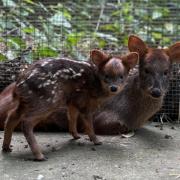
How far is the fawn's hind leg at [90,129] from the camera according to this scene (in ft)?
16.5

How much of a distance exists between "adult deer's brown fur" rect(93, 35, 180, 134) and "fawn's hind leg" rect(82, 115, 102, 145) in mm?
436

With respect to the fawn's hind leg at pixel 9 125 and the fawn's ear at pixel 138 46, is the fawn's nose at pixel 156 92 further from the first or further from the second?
the fawn's hind leg at pixel 9 125

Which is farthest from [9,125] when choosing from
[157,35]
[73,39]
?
[157,35]

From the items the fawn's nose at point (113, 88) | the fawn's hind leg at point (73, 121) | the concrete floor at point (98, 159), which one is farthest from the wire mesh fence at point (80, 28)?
the fawn's nose at point (113, 88)

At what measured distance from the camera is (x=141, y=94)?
5605 millimetres

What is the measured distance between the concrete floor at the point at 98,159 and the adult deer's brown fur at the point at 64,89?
0.50ft

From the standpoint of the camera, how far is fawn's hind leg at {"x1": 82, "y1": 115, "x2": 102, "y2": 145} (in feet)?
16.5

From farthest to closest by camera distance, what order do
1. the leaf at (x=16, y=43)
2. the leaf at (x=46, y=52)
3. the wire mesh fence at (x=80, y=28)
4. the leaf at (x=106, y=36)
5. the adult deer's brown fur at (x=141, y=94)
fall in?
the leaf at (x=106, y=36) < the leaf at (x=16, y=43) < the leaf at (x=46, y=52) < the wire mesh fence at (x=80, y=28) < the adult deer's brown fur at (x=141, y=94)

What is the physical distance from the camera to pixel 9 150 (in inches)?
191

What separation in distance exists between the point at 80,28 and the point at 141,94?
3.47 meters

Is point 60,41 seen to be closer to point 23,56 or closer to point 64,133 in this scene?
point 23,56

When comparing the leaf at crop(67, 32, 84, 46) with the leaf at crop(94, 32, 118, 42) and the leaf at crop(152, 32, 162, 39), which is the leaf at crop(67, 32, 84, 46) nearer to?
the leaf at crop(94, 32, 118, 42)

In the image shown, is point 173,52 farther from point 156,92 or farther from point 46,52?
point 46,52

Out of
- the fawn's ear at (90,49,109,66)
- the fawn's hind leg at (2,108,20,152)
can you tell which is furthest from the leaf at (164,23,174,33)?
Answer: the fawn's hind leg at (2,108,20,152)
